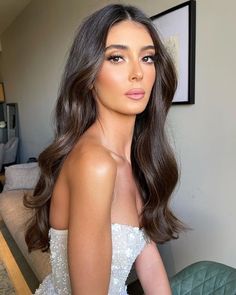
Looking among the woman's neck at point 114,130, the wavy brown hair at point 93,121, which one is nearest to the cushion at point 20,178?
the wavy brown hair at point 93,121

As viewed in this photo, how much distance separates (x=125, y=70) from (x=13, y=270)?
6.46ft

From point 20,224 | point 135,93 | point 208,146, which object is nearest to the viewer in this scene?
point 135,93

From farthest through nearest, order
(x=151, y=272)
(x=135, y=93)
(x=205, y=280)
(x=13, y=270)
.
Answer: (x=13, y=270), (x=205, y=280), (x=151, y=272), (x=135, y=93)

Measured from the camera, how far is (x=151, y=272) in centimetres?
82

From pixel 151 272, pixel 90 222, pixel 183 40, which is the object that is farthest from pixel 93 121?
pixel 183 40

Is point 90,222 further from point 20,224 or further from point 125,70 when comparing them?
point 20,224

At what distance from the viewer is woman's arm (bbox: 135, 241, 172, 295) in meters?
0.80

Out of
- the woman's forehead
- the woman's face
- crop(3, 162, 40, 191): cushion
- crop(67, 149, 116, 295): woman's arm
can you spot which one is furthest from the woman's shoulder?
crop(3, 162, 40, 191): cushion

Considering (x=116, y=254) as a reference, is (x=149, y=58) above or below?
above

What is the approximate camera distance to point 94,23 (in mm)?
639

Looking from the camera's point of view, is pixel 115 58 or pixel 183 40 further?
pixel 183 40

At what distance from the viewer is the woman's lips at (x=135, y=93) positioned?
0.63m

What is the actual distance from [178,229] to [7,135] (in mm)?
4510

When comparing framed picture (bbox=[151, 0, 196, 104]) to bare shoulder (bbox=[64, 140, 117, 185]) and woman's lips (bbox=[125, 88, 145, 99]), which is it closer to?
woman's lips (bbox=[125, 88, 145, 99])
